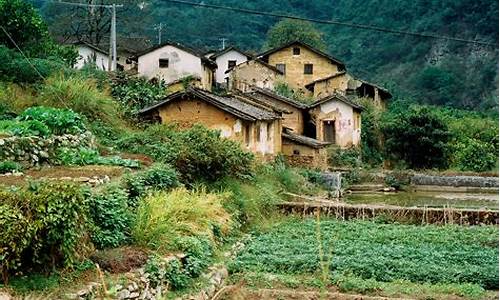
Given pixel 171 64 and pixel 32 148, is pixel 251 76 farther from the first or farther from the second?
pixel 32 148

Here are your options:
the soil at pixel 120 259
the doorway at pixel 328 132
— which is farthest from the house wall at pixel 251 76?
the soil at pixel 120 259

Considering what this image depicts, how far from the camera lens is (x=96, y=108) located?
22516mm

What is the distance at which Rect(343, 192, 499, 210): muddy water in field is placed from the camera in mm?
26062

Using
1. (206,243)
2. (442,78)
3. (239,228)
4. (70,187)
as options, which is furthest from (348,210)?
(442,78)

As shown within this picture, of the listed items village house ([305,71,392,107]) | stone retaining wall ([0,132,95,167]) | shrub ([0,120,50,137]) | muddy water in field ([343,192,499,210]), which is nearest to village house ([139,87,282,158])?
muddy water in field ([343,192,499,210])

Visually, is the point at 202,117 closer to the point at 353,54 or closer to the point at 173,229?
the point at 173,229

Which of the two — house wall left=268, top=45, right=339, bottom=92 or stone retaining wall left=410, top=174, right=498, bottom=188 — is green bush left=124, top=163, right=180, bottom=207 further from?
house wall left=268, top=45, right=339, bottom=92

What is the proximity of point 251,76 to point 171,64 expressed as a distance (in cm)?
617

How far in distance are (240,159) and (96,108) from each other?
198 inches

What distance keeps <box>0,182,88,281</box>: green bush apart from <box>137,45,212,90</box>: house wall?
28936 mm

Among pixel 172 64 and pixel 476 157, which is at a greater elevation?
pixel 172 64

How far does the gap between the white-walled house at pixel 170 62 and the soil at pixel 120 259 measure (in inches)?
1077

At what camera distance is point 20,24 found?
2534 centimetres

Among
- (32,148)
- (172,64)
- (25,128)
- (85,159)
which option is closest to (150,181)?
(85,159)
